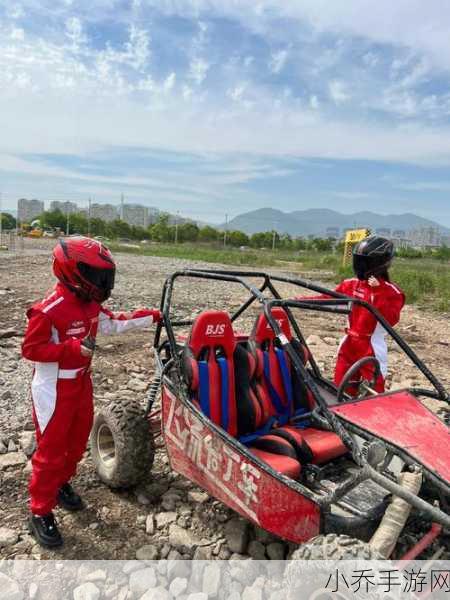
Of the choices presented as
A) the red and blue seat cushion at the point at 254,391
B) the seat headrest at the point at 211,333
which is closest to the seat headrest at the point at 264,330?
the red and blue seat cushion at the point at 254,391

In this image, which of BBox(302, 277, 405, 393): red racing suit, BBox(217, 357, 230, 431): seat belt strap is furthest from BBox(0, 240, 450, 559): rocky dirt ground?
BBox(302, 277, 405, 393): red racing suit

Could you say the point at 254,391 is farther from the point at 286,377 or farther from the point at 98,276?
the point at 98,276

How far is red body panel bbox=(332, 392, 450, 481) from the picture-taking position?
269 cm

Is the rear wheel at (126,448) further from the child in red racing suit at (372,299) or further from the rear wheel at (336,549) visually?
the child in red racing suit at (372,299)

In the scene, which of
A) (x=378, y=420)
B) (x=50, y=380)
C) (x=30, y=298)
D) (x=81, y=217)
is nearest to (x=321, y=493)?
(x=378, y=420)

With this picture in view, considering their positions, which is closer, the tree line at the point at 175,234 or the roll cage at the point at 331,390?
the roll cage at the point at 331,390

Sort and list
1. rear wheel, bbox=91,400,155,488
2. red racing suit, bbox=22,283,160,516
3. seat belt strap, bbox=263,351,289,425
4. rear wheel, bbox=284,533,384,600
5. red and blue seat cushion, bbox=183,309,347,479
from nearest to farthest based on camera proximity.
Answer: rear wheel, bbox=284,533,384,600
red racing suit, bbox=22,283,160,516
red and blue seat cushion, bbox=183,309,347,479
rear wheel, bbox=91,400,155,488
seat belt strap, bbox=263,351,289,425

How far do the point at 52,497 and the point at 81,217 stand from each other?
60879mm

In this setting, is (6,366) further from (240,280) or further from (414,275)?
(414,275)

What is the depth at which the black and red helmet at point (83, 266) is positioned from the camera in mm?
3023

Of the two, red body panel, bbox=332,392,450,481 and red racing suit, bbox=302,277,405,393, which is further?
red racing suit, bbox=302,277,405,393

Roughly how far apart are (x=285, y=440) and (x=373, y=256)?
72.0 inches

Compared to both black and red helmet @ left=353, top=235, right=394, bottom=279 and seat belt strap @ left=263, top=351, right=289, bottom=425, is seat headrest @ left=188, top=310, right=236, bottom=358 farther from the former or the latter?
black and red helmet @ left=353, top=235, right=394, bottom=279

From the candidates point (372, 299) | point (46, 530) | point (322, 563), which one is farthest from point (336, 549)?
point (372, 299)
